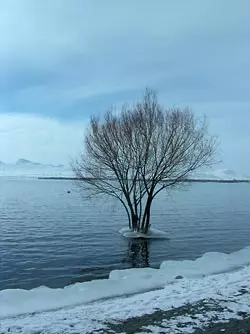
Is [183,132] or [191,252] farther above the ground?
[183,132]

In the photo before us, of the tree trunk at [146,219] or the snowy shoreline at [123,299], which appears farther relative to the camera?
the tree trunk at [146,219]

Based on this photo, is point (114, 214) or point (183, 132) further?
point (114, 214)

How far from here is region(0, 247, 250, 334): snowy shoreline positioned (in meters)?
8.17

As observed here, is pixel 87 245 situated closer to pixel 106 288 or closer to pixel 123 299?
pixel 106 288

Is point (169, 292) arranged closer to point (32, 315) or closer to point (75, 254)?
point (32, 315)

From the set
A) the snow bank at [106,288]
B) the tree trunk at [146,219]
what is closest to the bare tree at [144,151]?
the tree trunk at [146,219]

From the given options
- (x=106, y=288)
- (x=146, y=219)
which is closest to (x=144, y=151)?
(x=146, y=219)

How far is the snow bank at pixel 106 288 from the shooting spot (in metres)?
9.73

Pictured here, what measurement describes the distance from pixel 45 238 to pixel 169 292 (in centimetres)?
1486

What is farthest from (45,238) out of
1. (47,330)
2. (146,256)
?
(47,330)

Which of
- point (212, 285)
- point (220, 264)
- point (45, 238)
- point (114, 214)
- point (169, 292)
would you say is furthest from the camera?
point (114, 214)

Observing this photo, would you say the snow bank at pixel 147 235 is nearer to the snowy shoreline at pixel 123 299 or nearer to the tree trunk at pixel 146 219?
the tree trunk at pixel 146 219

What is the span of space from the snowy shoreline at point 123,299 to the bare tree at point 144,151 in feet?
39.6

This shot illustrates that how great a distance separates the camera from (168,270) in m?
13.7
